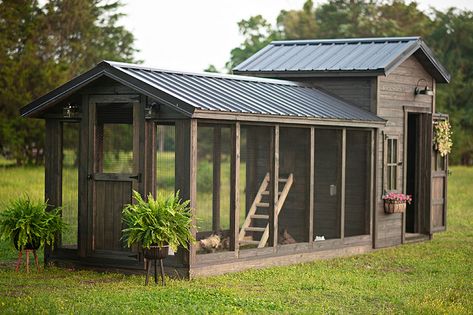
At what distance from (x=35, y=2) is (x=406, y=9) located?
24777mm

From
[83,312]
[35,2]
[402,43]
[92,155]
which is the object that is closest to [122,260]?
[92,155]

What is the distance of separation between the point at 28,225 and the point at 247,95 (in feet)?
12.9

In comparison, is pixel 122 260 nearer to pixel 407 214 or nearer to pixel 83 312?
pixel 83 312

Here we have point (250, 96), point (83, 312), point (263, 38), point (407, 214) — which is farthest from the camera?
point (263, 38)

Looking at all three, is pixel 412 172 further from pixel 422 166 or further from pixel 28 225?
pixel 28 225

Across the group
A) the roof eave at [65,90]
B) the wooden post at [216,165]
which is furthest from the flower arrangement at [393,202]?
the roof eave at [65,90]

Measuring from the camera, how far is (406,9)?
5772 cm

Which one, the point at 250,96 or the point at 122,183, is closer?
the point at 122,183

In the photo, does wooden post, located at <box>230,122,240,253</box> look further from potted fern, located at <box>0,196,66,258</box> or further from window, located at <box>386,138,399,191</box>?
window, located at <box>386,138,399,191</box>

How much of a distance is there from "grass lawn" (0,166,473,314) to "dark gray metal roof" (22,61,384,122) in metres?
2.36

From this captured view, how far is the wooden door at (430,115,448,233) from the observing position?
19.3 metres

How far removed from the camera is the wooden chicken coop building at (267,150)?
13219mm

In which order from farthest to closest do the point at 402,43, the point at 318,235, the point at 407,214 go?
the point at 407,214 < the point at 402,43 < the point at 318,235

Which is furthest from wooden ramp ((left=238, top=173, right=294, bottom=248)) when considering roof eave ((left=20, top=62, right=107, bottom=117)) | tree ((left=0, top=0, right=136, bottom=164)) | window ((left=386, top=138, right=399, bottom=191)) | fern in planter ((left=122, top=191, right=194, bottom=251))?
tree ((left=0, top=0, right=136, bottom=164))
